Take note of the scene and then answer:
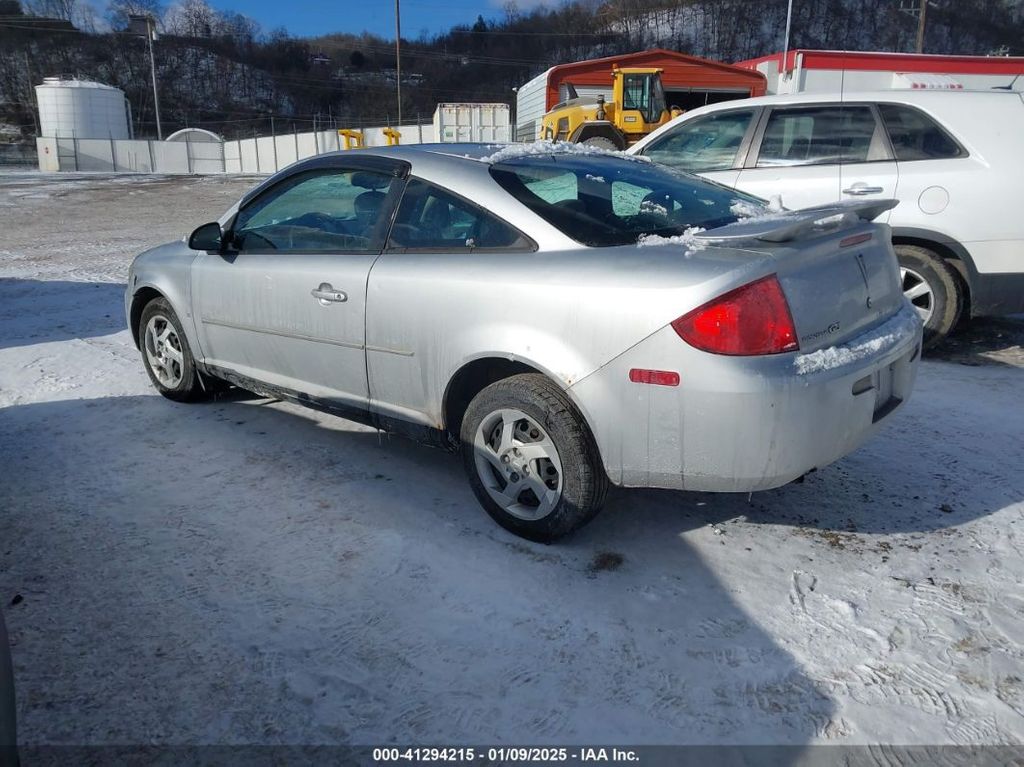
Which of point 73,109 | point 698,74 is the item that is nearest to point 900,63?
point 698,74

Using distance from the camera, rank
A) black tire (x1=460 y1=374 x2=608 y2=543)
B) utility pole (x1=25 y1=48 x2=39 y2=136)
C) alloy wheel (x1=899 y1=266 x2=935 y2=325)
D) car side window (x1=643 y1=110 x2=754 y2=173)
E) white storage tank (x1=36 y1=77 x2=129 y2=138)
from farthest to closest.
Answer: utility pole (x1=25 y1=48 x2=39 y2=136), white storage tank (x1=36 y1=77 x2=129 y2=138), car side window (x1=643 y1=110 x2=754 y2=173), alloy wheel (x1=899 y1=266 x2=935 y2=325), black tire (x1=460 y1=374 x2=608 y2=543)

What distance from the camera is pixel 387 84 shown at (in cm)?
Result: 10756

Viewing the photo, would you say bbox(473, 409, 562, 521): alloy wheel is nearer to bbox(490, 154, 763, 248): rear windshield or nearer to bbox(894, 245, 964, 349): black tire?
bbox(490, 154, 763, 248): rear windshield

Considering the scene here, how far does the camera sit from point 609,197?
325cm

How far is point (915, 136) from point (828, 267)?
342 centimetres

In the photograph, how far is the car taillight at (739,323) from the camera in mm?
2480

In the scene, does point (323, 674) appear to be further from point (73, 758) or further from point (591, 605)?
point (591, 605)

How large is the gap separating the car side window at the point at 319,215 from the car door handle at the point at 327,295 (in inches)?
7.9

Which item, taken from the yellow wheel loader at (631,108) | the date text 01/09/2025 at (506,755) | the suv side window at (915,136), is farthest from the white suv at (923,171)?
the yellow wheel loader at (631,108)

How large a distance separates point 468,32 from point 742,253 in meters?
124

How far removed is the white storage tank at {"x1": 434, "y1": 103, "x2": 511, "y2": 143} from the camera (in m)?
33.8

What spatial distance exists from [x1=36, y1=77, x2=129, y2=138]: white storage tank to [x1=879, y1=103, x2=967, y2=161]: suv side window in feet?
197

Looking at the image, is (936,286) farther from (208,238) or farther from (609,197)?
(208,238)

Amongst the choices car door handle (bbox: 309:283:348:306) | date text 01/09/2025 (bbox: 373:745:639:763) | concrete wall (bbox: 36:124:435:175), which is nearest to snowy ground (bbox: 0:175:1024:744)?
date text 01/09/2025 (bbox: 373:745:639:763)
